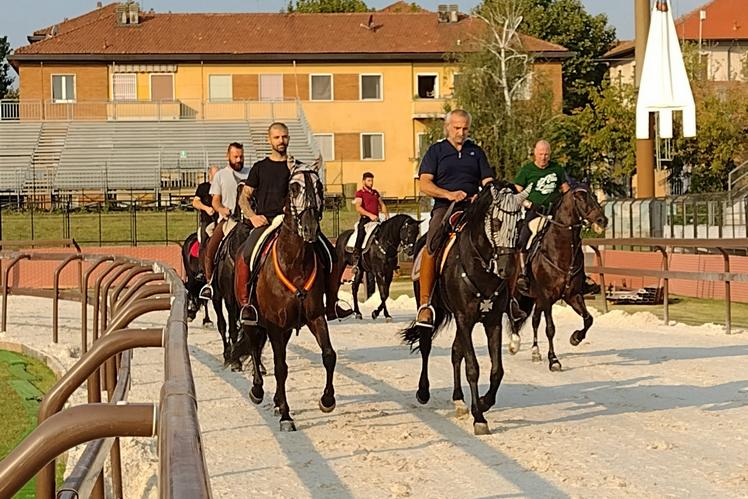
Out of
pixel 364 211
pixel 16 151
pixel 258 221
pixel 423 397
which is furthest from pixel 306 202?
pixel 16 151

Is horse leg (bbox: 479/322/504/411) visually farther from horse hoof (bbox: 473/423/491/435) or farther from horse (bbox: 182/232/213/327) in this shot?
horse (bbox: 182/232/213/327)

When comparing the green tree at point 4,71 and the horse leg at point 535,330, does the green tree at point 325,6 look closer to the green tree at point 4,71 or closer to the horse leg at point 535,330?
the green tree at point 4,71

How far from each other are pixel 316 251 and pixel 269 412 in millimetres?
1686

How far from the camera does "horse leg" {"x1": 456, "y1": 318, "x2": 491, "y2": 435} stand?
10.2m

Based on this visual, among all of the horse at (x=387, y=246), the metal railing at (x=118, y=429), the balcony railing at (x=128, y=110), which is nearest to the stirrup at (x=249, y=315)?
the metal railing at (x=118, y=429)

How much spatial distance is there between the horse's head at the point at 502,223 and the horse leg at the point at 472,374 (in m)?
0.62

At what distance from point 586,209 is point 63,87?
55.5 m

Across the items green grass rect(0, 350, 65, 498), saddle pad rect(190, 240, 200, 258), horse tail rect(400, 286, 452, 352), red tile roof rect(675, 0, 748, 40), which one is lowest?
green grass rect(0, 350, 65, 498)

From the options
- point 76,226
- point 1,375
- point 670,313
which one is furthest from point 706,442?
point 76,226

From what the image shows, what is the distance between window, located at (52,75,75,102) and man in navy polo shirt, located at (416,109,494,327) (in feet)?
187

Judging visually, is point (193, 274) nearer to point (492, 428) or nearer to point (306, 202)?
point (306, 202)

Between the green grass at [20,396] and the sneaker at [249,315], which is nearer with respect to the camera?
the green grass at [20,396]

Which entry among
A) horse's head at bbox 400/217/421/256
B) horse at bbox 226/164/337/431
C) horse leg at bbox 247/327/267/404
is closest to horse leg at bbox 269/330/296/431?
horse at bbox 226/164/337/431

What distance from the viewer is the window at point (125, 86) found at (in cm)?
6612
